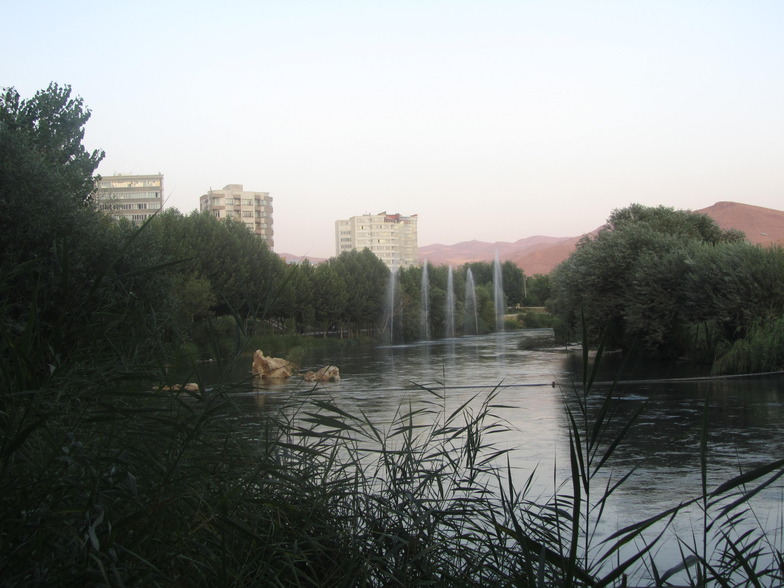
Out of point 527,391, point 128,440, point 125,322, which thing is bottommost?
point 527,391

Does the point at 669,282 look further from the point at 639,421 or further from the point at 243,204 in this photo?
the point at 243,204

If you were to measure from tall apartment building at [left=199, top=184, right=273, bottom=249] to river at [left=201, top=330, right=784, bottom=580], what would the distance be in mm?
122212

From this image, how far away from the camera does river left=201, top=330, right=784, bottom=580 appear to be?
7.94 meters

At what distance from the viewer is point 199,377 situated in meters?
3.86

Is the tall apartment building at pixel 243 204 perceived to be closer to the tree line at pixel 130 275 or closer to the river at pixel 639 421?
the tree line at pixel 130 275

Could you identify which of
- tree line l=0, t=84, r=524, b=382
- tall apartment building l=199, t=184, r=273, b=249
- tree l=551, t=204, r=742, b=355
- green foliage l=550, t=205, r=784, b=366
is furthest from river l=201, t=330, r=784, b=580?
tall apartment building l=199, t=184, r=273, b=249

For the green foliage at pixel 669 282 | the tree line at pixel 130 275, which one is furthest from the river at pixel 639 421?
the green foliage at pixel 669 282

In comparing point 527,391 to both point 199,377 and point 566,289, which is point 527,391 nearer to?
point 566,289

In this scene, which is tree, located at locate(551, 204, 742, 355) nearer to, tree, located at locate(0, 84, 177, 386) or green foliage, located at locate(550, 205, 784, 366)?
green foliage, located at locate(550, 205, 784, 366)

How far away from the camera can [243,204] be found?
151875 mm

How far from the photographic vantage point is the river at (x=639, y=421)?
7.94 metres

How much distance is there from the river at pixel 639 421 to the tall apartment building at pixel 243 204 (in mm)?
122212

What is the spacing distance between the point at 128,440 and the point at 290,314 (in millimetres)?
56726

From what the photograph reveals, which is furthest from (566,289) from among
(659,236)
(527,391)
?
(527,391)
